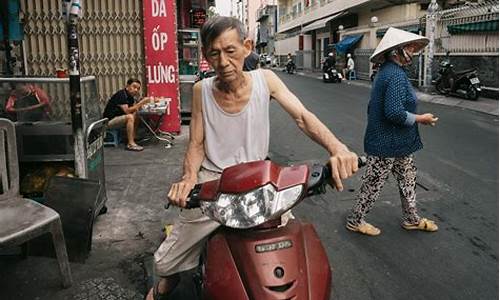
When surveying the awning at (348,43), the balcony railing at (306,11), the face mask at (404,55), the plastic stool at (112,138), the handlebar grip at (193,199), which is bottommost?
the plastic stool at (112,138)

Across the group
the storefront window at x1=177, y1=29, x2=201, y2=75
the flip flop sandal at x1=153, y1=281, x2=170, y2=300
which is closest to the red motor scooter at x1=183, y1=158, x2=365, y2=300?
the flip flop sandal at x1=153, y1=281, x2=170, y2=300

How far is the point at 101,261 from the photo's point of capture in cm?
354

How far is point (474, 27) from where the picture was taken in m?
14.1

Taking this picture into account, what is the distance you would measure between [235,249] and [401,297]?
175 cm

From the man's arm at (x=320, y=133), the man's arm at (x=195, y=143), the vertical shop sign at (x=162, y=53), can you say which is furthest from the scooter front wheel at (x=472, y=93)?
the man's arm at (x=195, y=143)

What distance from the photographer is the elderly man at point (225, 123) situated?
2.07m

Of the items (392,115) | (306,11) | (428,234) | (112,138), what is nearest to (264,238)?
(392,115)

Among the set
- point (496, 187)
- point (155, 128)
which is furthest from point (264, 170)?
point (155, 128)

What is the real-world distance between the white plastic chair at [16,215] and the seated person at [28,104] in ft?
2.27

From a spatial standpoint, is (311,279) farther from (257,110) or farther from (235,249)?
(257,110)

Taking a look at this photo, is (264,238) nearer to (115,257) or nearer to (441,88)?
(115,257)

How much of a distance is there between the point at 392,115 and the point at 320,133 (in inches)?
72.1

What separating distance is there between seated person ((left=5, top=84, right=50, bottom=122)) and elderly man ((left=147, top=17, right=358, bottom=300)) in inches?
87.9

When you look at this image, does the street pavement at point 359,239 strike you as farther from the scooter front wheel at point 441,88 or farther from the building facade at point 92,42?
the scooter front wheel at point 441,88
